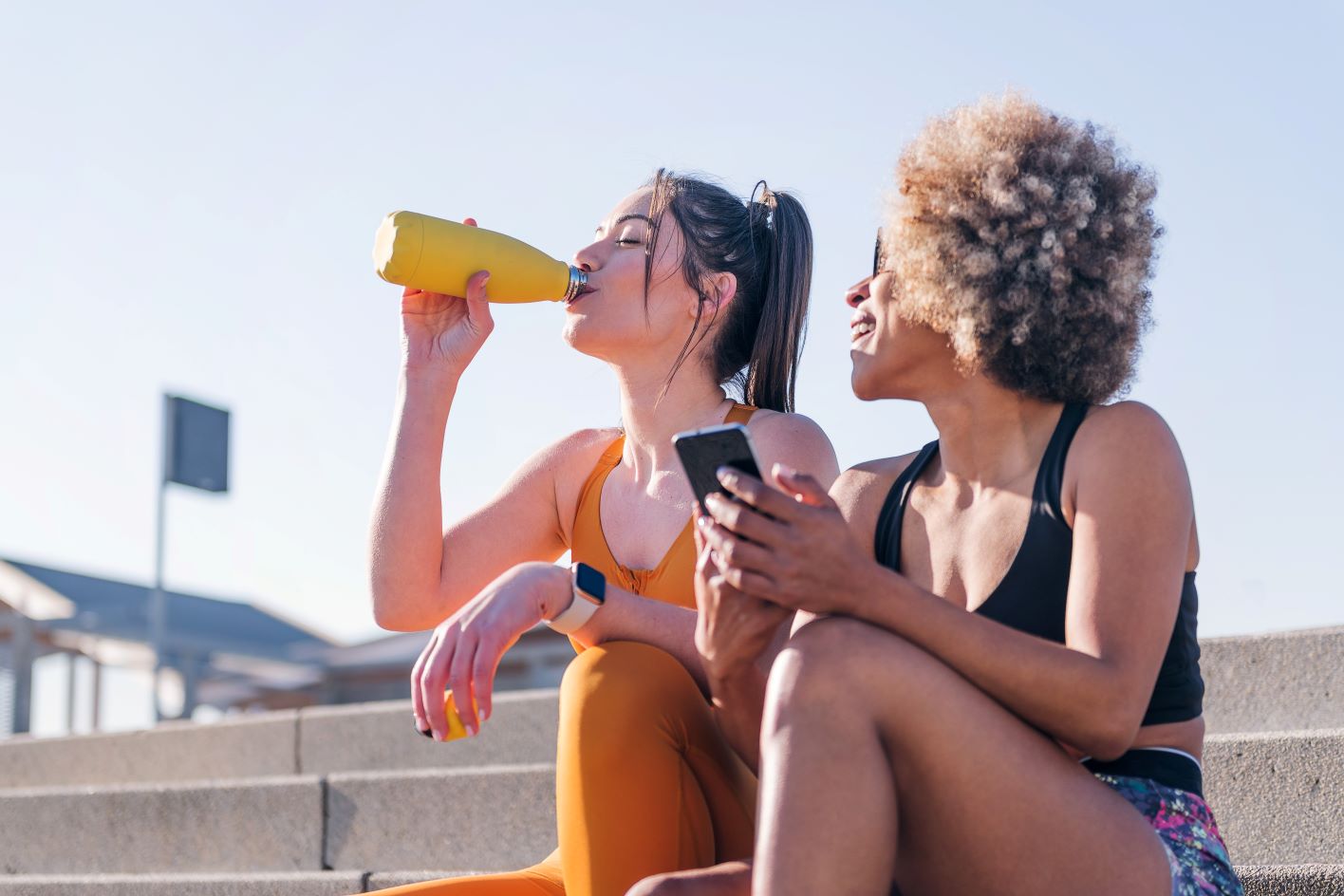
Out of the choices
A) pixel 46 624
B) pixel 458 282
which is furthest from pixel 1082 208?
pixel 46 624

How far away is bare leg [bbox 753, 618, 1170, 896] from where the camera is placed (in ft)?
4.81

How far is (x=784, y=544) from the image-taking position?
163cm

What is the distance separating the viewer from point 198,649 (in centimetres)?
1205

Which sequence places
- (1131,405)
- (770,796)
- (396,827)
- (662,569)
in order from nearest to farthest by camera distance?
1. (770,796)
2. (1131,405)
3. (662,569)
4. (396,827)

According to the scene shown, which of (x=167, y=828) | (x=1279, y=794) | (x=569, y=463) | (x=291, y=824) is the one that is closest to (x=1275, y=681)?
(x=1279, y=794)

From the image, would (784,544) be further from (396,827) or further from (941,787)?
(396,827)

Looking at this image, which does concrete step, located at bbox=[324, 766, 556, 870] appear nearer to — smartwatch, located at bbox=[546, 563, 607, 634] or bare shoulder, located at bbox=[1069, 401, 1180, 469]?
smartwatch, located at bbox=[546, 563, 607, 634]

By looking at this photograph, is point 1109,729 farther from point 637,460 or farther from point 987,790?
point 637,460

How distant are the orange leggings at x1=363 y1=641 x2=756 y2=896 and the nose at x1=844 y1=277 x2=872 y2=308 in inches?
23.0

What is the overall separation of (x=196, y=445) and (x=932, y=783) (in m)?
6.85

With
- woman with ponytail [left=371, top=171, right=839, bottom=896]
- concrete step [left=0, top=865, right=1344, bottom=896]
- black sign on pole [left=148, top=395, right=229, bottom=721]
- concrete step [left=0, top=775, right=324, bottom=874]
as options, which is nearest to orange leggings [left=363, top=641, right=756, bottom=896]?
woman with ponytail [left=371, top=171, right=839, bottom=896]

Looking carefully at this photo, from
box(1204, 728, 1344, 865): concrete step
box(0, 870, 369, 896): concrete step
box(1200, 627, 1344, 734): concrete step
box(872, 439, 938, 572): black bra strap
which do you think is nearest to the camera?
box(872, 439, 938, 572): black bra strap

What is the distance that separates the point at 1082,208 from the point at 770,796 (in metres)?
0.87

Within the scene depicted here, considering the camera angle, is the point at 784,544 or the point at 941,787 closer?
the point at 941,787
